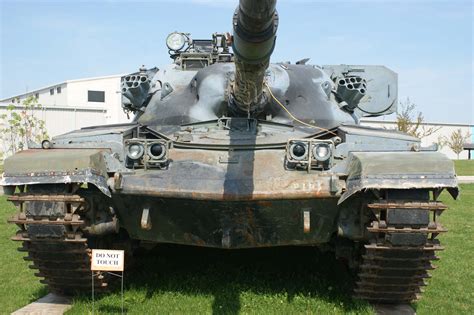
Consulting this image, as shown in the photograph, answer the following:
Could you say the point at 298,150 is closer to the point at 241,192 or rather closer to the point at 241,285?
the point at 241,192

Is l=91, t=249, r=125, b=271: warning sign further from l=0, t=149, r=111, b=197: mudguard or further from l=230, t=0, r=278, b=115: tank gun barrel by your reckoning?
l=230, t=0, r=278, b=115: tank gun barrel

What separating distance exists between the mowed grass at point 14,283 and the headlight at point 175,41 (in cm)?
452

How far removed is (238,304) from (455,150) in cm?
4635

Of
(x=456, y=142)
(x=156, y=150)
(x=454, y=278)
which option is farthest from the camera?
(x=456, y=142)

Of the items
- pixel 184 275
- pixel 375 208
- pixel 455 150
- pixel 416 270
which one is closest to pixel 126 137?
pixel 184 275

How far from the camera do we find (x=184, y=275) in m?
8.20

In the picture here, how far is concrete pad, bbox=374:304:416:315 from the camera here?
667cm

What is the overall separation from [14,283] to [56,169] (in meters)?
3.18

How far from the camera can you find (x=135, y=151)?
21.4 feet

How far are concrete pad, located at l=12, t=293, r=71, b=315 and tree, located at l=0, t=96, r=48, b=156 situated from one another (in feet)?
74.1

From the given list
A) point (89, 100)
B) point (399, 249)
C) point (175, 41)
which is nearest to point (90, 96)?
point (89, 100)

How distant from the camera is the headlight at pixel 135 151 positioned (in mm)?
6424

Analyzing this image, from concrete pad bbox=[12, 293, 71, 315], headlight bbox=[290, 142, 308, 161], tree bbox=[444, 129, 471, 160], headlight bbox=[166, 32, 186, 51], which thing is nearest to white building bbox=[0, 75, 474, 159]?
tree bbox=[444, 129, 471, 160]

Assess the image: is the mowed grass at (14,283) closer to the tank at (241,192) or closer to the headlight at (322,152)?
the tank at (241,192)
